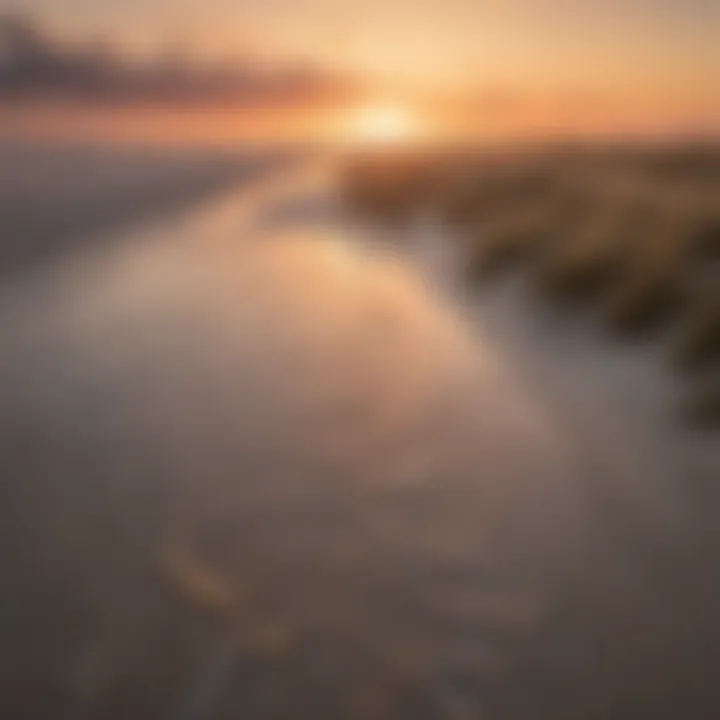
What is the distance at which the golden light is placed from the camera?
4.26m

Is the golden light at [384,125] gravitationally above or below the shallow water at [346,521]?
above

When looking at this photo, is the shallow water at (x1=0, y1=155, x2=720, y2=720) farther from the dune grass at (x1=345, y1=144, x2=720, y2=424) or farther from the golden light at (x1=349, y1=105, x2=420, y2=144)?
the golden light at (x1=349, y1=105, x2=420, y2=144)

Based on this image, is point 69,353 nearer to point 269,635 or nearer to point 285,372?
point 285,372

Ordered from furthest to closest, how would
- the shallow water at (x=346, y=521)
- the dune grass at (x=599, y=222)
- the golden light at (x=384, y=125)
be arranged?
1. the golden light at (x=384, y=125)
2. the dune grass at (x=599, y=222)
3. the shallow water at (x=346, y=521)

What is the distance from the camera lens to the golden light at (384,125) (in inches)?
168

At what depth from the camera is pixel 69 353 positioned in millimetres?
3082

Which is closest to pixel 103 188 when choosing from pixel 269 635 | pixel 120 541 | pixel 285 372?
A: pixel 285 372

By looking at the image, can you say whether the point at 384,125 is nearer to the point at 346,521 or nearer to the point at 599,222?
the point at 599,222

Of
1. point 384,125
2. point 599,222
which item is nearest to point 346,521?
point 599,222

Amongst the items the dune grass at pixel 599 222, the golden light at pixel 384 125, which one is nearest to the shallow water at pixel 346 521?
the dune grass at pixel 599 222

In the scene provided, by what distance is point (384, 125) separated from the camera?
4.41 m

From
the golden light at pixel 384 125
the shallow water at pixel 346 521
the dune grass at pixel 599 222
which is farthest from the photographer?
the golden light at pixel 384 125

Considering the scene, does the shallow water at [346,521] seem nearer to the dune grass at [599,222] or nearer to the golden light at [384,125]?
the dune grass at [599,222]

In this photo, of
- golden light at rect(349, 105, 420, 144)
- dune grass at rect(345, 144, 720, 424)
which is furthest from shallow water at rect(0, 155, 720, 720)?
golden light at rect(349, 105, 420, 144)
